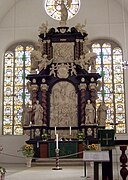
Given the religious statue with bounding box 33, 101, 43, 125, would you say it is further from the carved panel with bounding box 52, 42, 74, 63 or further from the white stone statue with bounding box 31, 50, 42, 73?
the carved panel with bounding box 52, 42, 74, 63

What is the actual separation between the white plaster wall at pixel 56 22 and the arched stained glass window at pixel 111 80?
654 millimetres

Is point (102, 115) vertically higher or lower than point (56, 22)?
lower

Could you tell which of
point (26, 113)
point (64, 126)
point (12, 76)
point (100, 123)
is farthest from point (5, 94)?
point (100, 123)

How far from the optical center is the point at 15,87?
1852 cm

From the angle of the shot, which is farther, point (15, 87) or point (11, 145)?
point (15, 87)

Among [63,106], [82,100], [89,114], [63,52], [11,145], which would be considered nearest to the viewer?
[89,114]

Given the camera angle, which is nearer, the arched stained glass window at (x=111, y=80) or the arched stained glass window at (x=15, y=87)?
the arched stained glass window at (x=111, y=80)

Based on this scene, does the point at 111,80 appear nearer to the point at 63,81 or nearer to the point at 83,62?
the point at 83,62

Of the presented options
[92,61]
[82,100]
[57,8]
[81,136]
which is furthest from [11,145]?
[57,8]

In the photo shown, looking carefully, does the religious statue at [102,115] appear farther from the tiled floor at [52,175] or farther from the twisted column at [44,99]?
the tiled floor at [52,175]

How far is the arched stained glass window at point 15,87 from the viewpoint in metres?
18.0

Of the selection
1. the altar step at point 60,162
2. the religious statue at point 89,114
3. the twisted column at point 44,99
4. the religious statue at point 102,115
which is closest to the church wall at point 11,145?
the twisted column at point 44,99

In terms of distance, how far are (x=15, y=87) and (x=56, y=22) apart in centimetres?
432

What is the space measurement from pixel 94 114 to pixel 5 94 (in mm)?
5477
